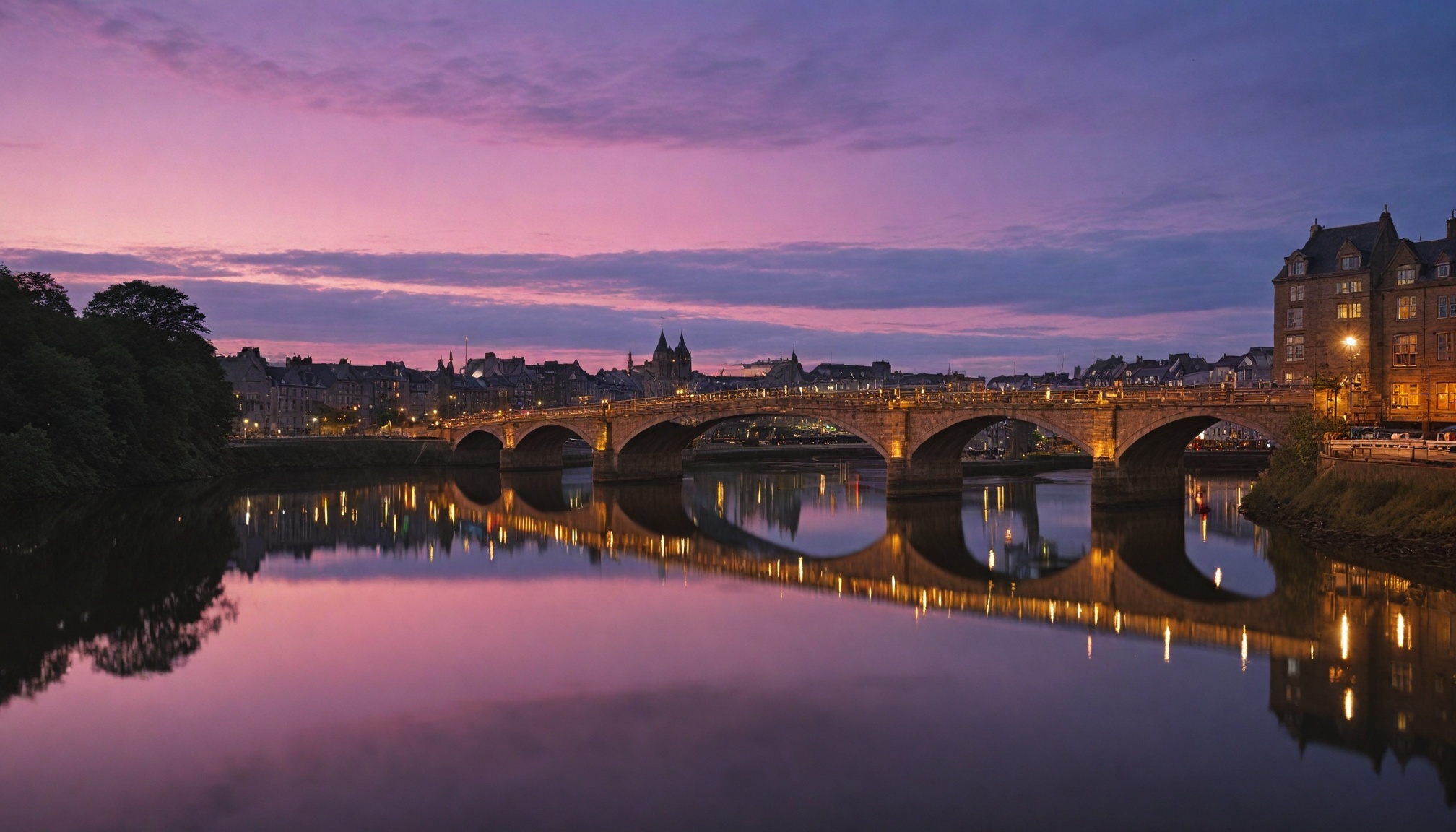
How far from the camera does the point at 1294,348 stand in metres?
63.0

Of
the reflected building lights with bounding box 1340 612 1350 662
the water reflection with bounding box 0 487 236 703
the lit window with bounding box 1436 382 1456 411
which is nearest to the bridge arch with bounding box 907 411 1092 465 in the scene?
the lit window with bounding box 1436 382 1456 411

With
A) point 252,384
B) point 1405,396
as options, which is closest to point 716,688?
point 1405,396

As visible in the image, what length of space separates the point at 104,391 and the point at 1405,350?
75.3 meters

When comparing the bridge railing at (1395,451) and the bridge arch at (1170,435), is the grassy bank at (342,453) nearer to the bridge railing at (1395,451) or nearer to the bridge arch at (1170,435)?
the bridge arch at (1170,435)

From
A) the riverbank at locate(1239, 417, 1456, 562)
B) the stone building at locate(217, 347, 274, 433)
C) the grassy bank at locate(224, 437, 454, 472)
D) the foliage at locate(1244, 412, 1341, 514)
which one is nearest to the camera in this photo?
the riverbank at locate(1239, 417, 1456, 562)

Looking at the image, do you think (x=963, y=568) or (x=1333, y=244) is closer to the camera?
(x=963, y=568)

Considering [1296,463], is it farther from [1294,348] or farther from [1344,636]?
[1344,636]

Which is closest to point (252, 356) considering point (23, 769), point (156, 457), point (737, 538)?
point (156, 457)

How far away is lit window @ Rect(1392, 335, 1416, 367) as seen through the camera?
2276 inches

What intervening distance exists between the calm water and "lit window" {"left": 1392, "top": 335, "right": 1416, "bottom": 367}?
1673 centimetres

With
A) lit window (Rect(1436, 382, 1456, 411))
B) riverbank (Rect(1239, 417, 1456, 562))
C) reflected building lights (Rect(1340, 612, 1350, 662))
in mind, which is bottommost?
reflected building lights (Rect(1340, 612, 1350, 662))

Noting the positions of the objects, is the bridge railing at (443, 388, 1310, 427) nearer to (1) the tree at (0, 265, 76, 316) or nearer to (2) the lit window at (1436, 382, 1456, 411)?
(2) the lit window at (1436, 382, 1456, 411)

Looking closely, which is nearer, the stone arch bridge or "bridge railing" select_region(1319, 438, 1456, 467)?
the stone arch bridge

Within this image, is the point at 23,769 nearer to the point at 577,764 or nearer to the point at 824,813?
the point at 577,764
